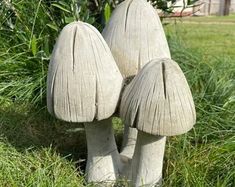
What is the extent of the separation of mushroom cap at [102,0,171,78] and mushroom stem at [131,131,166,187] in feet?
0.96

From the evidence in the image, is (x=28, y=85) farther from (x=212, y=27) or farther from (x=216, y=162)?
(x=212, y=27)

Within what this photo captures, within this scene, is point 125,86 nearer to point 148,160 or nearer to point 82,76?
point 82,76

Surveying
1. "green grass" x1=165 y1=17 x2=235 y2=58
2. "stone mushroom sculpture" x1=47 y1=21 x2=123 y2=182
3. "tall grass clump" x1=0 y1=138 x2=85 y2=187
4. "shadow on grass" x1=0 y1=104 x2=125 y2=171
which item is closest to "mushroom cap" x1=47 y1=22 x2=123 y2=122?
"stone mushroom sculpture" x1=47 y1=21 x2=123 y2=182

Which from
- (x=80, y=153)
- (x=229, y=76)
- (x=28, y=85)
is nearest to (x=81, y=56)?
(x=80, y=153)

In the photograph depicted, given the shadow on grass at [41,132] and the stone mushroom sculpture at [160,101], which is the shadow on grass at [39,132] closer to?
the shadow on grass at [41,132]

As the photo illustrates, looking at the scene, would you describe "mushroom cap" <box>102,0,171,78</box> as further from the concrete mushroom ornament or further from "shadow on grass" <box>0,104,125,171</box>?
"shadow on grass" <box>0,104,125,171</box>

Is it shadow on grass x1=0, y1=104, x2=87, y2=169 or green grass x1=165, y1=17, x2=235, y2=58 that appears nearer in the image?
shadow on grass x1=0, y1=104, x2=87, y2=169

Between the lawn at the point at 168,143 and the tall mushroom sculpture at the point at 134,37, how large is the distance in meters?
0.53

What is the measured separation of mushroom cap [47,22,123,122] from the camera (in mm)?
1521

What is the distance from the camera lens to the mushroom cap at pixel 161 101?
146cm

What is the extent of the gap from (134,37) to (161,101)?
1.13 ft

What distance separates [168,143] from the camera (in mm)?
2117

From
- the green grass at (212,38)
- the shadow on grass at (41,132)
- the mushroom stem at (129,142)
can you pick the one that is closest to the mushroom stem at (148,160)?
the mushroom stem at (129,142)

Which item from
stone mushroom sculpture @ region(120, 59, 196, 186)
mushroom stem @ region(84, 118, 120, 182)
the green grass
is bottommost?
the green grass
